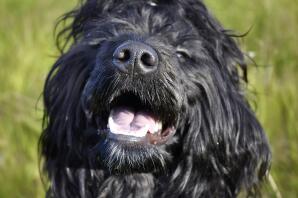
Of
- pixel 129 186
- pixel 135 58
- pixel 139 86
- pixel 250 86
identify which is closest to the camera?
pixel 135 58

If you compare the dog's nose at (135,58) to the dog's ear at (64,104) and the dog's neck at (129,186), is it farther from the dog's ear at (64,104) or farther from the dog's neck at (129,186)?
the dog's neck at (129,186)

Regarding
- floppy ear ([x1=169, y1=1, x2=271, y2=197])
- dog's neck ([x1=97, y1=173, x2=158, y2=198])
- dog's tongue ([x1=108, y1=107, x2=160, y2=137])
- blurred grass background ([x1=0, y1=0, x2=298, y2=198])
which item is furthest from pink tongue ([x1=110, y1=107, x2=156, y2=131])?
blurred grass background ([x1=0, y1=0, x2=298, y2=198])

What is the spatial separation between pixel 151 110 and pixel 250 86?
6.78 feet

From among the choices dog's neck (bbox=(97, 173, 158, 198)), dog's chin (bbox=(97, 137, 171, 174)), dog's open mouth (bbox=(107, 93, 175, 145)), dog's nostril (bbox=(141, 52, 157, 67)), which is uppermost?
dog's nostril (bbox=(141, 52, 157, 67))

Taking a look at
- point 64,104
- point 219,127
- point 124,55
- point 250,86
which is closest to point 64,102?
point 64,104

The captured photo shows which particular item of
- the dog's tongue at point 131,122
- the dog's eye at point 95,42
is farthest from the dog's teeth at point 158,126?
the dog's eye at point 95,42

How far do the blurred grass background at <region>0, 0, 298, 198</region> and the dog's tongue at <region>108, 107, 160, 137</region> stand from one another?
3.18 feet

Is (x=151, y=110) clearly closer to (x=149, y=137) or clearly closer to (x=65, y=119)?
(x=149, y=137)

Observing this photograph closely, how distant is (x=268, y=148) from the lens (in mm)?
4348

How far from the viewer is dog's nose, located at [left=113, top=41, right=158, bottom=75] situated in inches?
145

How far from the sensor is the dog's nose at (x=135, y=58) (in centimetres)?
369

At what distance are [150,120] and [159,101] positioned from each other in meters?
0.16

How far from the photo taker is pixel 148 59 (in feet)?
12.2

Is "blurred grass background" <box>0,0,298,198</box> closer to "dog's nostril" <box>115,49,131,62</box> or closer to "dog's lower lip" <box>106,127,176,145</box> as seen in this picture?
"dog's lower lip" <box>106,127,176,145</box>
